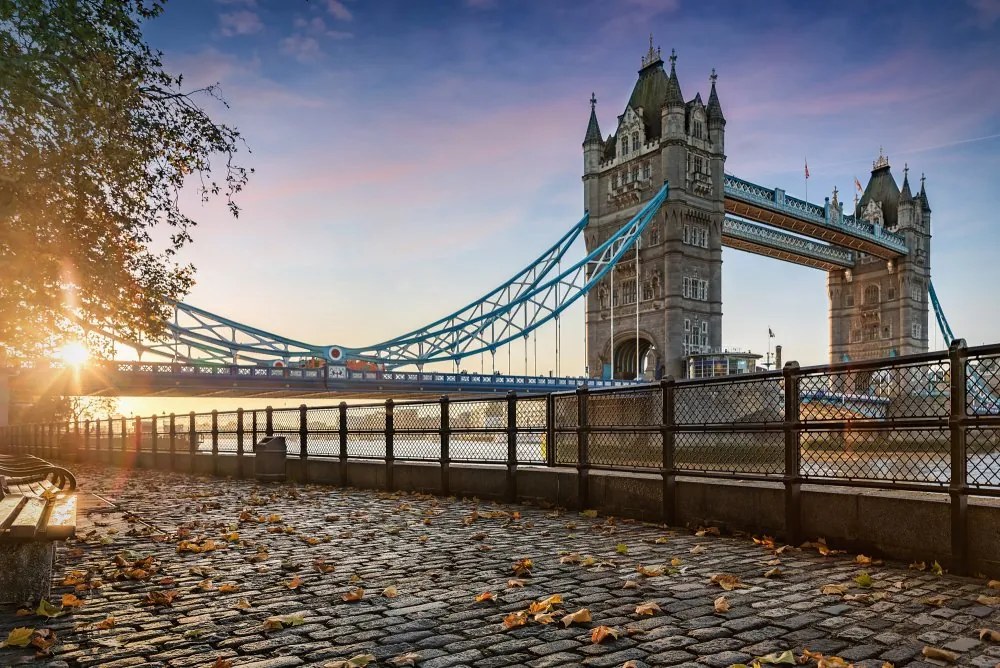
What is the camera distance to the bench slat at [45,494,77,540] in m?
4.28

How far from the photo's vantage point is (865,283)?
92.5 meters

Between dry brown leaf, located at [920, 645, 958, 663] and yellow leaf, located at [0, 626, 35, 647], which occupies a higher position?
dry brown leaf, located at [920, 645, 958, 663]

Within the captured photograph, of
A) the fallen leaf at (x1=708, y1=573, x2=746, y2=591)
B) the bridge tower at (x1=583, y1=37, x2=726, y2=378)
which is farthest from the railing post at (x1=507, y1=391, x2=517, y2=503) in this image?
the bridge tower at (x1=583, y1=37, x2=726, y2=378)

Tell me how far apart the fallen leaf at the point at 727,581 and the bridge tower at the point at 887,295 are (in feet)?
305

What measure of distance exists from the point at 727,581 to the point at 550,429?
439 cm

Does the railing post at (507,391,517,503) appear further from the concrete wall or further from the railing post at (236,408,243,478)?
the railing post at (236,408,243,478)

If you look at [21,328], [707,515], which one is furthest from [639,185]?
[707,515]

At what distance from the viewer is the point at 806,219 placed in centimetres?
7356

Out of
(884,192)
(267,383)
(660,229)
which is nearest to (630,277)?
(660,229)

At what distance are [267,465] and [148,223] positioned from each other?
4.79m

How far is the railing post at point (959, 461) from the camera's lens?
487 cm

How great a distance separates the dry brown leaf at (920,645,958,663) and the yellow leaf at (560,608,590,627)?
152cm

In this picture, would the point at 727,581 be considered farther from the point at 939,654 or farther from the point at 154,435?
the point at 154,435

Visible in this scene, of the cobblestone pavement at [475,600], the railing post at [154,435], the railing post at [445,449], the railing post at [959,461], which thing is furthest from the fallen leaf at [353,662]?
the railing post at [154,435]
